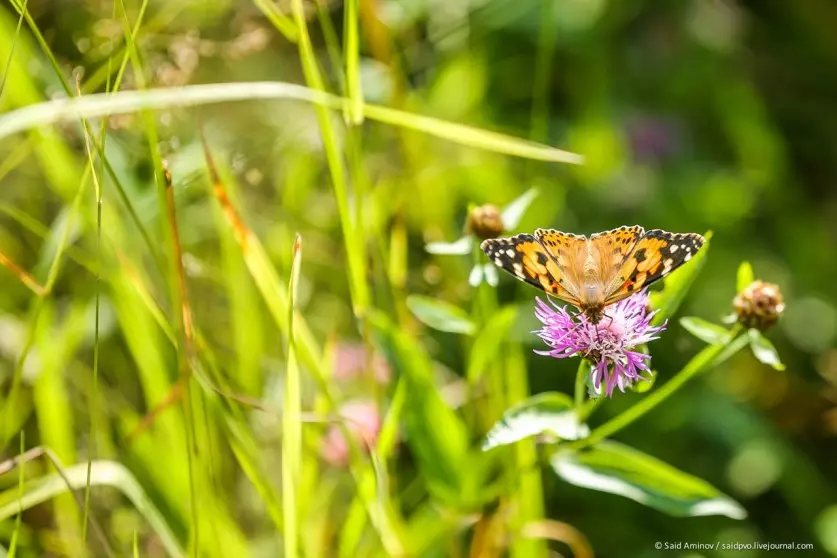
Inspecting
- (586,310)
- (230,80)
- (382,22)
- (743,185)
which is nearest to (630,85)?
(743,185)

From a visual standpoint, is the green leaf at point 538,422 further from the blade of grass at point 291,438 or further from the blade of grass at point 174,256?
the blade of grass at point 174,256

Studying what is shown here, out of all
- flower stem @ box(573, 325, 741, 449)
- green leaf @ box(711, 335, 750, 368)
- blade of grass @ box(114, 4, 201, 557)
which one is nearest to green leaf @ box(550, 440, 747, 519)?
flower stem @ box(573, 325, 741, 449)

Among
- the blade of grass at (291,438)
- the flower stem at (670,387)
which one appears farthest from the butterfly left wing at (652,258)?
the blade of grass at (291,438)

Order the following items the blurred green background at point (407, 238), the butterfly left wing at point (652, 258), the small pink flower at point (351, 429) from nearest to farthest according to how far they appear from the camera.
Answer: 1. the butterfly left wing at point (652, 258)
2. the blurred green background at point (407, 238)
3. the small pink flower at point (351, 429)

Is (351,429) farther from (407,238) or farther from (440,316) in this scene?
(407,238)

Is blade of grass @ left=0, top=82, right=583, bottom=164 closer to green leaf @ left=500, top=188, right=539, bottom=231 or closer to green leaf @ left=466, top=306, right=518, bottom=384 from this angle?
green leaf @ left=500, top=188, right=539, bottom=231

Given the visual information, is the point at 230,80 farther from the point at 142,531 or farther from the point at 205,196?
the point at 142,531
